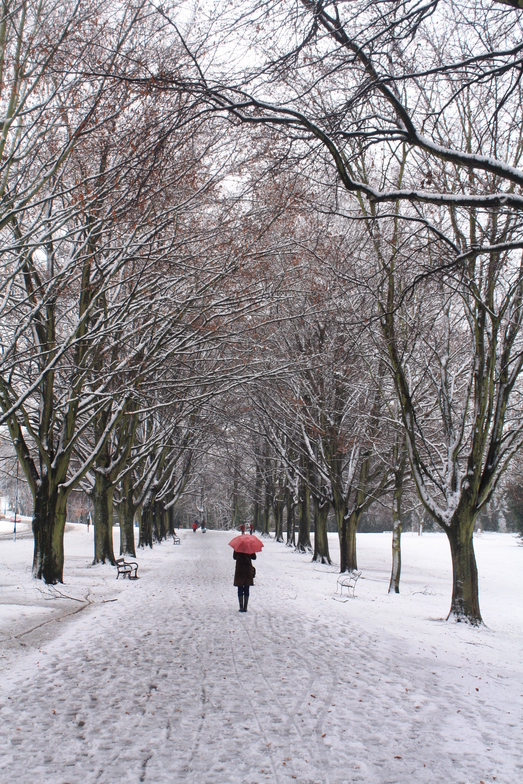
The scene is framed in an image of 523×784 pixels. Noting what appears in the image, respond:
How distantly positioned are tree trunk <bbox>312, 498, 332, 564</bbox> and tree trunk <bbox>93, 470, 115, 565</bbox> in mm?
8783

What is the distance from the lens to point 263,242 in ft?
43.5

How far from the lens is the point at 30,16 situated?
864 centimetres

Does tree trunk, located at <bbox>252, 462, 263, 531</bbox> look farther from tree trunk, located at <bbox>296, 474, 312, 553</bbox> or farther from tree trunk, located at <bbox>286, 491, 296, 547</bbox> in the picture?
tree trunk, located at <bbox>296, 474, 312, 553</bbox>

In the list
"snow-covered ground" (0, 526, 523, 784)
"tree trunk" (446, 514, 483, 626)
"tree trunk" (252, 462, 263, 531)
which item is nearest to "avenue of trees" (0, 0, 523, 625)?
"tree trunk" (446, 514, 483, 626)

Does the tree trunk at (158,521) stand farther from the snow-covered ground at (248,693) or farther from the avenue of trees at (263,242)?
the snow-covered ground at (248,693)

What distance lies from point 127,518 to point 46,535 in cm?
1013

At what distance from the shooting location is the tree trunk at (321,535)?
23062 mm

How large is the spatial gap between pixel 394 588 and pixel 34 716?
1239cm

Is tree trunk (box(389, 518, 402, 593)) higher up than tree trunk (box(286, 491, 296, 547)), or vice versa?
tree trunk (box(389, 518, 402, 593))

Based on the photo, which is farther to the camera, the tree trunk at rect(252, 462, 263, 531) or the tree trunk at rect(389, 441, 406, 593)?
the tree trunk at rect(252, 462, 263, 531)

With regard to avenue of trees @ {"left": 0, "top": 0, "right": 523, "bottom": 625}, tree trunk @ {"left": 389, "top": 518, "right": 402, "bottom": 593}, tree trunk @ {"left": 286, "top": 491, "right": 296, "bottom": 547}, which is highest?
avenue of trees @ {"left": 0, "top": 0, "right": 523, "bottom": 625}

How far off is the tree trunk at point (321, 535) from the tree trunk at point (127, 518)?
24.6 ft

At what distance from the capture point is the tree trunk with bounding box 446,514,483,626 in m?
10.4

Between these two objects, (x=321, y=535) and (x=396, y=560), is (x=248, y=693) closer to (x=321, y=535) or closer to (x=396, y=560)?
(x=396, y=560)
